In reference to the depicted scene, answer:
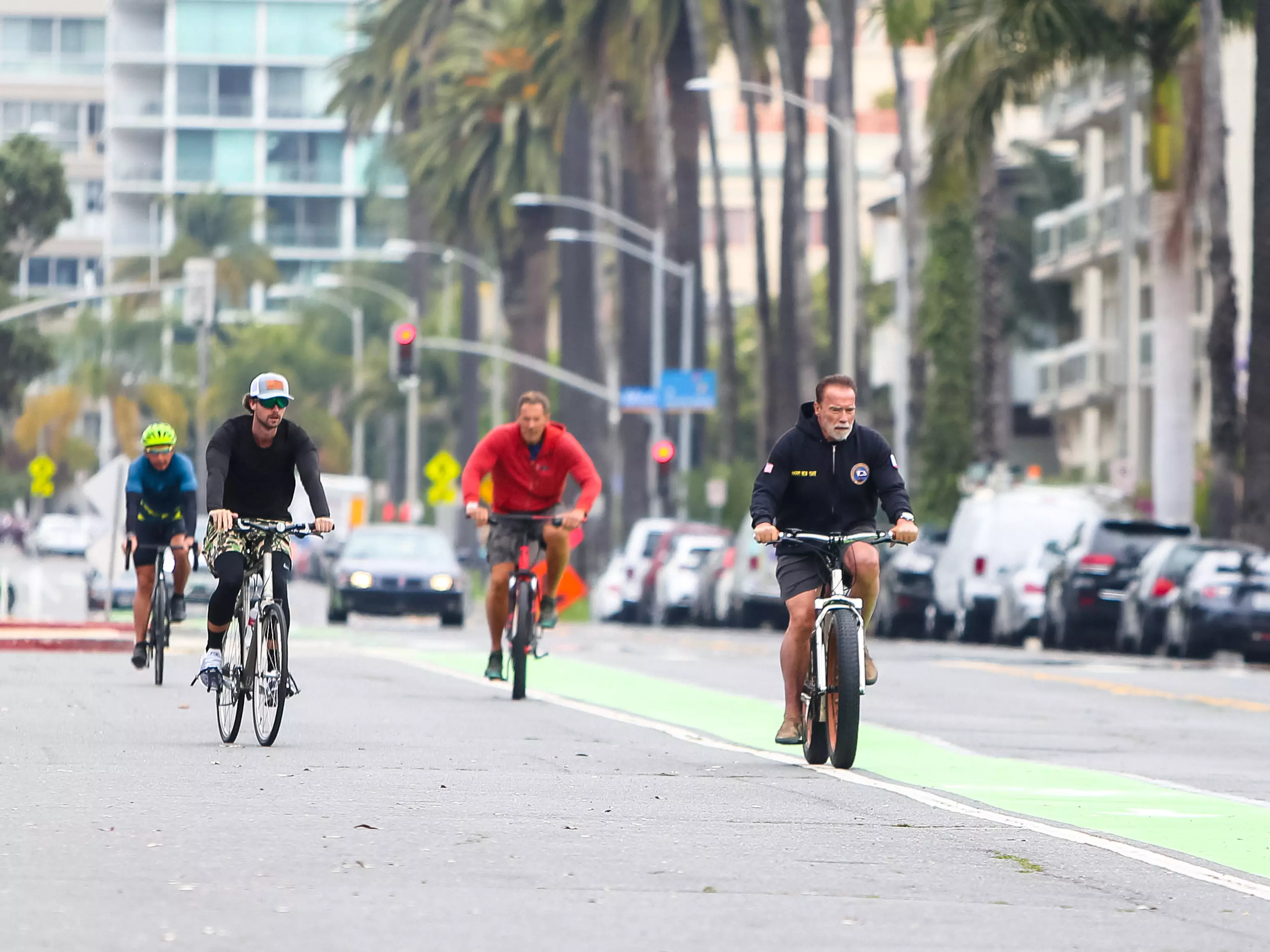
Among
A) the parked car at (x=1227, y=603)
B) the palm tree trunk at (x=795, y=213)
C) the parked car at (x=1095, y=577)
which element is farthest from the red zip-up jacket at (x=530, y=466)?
the palm tree trunk at (x=795, y=213)

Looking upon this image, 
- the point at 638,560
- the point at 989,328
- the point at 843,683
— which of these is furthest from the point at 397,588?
the point at 843,683

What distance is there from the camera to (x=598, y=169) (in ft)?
215

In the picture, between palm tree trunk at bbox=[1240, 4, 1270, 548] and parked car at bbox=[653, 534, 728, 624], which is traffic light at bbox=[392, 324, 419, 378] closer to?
parked car at bbox=[653, 534, 728, 624]

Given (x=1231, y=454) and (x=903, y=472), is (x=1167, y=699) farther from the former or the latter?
(x=903, y=472)

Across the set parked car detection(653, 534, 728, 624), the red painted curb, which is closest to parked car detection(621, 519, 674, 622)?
parked car detection(653, 534, 728, 624)

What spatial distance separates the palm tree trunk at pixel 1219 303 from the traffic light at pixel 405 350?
60.2 ft

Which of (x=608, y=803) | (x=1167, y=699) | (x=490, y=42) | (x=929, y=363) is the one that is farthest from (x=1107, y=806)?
(x=490, y=42)

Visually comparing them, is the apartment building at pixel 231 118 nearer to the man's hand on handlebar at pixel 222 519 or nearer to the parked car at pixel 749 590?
the parked car at pixel 749 590

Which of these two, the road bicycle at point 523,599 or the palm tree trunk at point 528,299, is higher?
the palm tree trunk at point 528,299

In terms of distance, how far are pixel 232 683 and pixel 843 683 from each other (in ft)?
9.92

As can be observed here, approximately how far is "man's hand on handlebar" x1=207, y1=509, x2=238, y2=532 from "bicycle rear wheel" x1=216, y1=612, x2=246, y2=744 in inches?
18.2

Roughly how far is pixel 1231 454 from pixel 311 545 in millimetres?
51815

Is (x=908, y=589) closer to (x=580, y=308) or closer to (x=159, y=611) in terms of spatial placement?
A: (x=159, y=611)

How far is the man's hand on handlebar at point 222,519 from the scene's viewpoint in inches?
549
